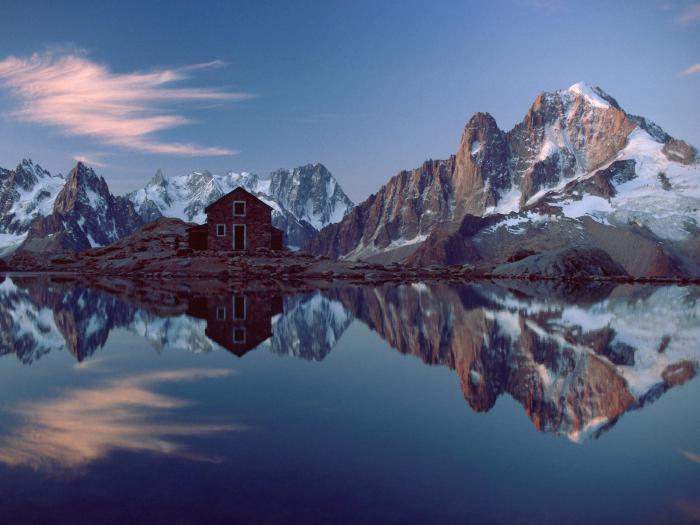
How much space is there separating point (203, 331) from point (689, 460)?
1342 centimetres

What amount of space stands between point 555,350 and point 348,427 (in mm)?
7737

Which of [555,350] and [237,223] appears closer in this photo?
[555,350]

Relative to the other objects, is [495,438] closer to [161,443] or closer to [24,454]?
[161,443]

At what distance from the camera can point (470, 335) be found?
17.2m

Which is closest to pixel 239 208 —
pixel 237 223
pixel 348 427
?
pixel 237 223

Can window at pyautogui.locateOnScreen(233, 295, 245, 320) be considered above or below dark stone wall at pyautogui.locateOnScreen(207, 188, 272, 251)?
below

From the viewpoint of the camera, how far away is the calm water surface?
603 cm

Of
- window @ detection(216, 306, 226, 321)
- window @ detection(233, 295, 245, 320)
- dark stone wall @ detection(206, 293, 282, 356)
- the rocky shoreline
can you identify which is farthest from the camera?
the rocky shoreline

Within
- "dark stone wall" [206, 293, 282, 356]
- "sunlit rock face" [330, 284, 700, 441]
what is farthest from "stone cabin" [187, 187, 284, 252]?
"sunlit rock face" [330, 284, 700, 441]

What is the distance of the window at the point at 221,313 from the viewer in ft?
70.8

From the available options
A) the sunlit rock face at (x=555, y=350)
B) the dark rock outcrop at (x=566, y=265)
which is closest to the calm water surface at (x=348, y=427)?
the sunlit rock face at (x=555, y=350)

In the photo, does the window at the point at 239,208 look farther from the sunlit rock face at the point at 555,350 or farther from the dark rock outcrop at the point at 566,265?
the sunlit rock face at the point at 555,350

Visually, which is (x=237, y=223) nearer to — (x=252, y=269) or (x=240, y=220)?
(x=240, y=220)

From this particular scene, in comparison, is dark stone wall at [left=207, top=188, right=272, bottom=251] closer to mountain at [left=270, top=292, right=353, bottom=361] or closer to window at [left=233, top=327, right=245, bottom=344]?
mountain at [left=270, top=292, right=353, bottom=361]
